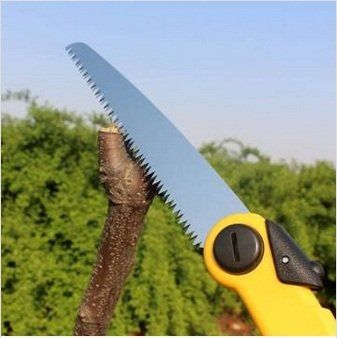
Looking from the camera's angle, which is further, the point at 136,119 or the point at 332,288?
the point at 332,288

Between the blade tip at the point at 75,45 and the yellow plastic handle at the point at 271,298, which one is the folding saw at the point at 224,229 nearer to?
the yellow plastic handle at the point at 271,298

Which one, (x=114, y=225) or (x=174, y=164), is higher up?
(x=174, y=164)

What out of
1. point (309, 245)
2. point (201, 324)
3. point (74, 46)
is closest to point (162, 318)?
point (201, 324)

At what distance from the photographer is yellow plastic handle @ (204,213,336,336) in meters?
1.66

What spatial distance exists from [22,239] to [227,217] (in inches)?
120

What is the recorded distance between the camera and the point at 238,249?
1.74m

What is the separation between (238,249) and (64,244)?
3140mm

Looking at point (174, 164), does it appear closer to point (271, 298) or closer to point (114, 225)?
point (114, 225)

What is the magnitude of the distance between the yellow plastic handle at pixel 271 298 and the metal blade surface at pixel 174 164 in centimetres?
6

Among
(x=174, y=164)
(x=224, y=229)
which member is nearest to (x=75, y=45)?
(x=174, y=164)

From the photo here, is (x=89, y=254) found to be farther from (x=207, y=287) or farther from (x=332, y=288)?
(x=332, y=288)

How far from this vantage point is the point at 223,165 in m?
5.41

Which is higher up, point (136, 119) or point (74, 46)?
point (74, 46)

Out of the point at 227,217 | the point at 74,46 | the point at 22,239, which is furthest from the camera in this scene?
the point at 22,239
